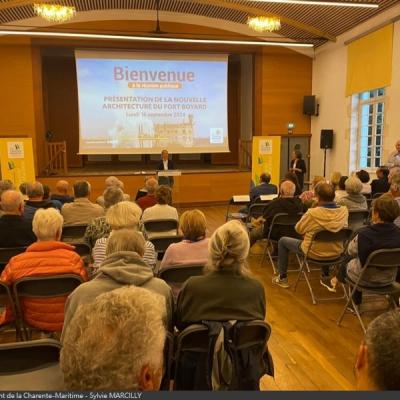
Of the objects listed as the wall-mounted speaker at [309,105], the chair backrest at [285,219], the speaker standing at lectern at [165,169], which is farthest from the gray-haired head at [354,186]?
the wall-mounted speaker at [309,105]

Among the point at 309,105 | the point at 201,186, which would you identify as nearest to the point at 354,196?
the point at 201,186

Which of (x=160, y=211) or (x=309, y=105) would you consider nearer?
(x=160, y=211)

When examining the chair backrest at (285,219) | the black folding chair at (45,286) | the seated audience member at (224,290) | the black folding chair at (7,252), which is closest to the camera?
the seated audience member at (224,290)

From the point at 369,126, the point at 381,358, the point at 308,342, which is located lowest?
the point at 308,342

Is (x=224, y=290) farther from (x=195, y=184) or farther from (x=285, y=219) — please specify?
(x=195, y=184)

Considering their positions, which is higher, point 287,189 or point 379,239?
point 287,189

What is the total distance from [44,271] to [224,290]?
3.96ft

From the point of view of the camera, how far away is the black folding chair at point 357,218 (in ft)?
15.8

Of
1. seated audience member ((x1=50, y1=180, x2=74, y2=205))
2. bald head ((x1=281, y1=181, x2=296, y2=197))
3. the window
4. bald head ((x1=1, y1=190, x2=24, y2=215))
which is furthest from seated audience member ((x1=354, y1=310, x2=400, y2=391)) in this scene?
the window

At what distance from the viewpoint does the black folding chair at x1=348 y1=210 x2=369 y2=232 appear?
4807 mm

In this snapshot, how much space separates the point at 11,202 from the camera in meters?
3.58

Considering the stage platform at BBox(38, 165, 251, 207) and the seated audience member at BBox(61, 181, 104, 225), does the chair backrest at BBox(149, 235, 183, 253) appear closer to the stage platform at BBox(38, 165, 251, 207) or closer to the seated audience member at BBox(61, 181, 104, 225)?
the seated audience member at BBox(61, 181, 104, 225)

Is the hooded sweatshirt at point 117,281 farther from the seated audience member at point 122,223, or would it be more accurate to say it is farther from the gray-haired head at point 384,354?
the gray-haired head at point 384,354

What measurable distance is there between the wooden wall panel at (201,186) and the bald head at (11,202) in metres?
6.99
